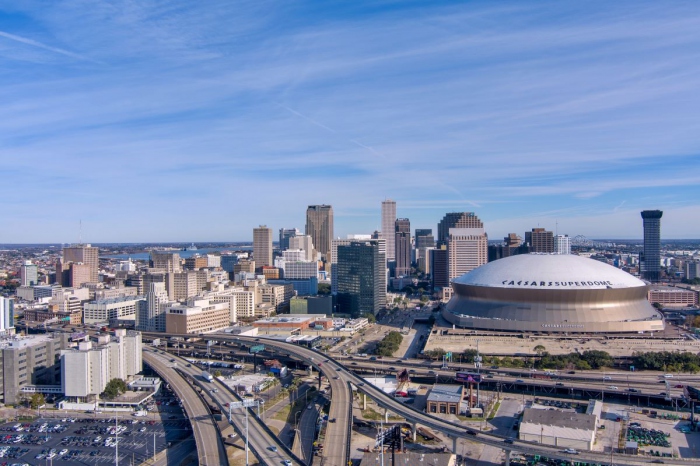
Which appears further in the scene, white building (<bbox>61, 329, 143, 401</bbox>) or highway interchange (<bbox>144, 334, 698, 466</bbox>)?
white building (<bbox>61, 329, 143, 401</bbox>)

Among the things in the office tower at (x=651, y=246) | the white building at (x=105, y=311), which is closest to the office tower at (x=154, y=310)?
the white building at (x=105, y=311)

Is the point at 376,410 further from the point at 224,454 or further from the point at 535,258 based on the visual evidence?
the point at 535,258

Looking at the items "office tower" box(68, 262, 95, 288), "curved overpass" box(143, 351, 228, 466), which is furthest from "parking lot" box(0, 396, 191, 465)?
"office tower" box(68, 262, 95, 288)

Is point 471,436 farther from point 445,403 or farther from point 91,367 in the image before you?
point 91,367

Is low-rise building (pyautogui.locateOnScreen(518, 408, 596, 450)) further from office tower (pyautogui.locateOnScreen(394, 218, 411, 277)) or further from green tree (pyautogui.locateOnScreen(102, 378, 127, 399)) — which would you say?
office tower (pyautogui.locateOnScreen(394, 218, 411, 277))

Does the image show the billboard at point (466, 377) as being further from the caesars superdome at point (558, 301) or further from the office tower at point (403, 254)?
the office tower at point (403, 254)

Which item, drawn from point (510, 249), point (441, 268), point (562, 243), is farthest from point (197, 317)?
point (562, 243)
